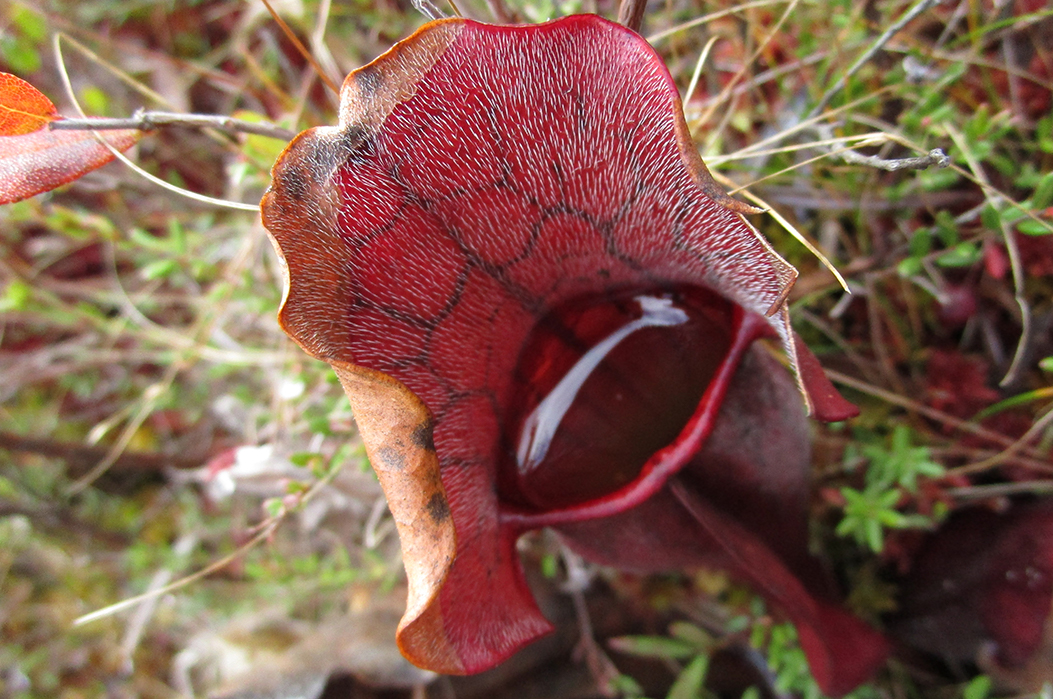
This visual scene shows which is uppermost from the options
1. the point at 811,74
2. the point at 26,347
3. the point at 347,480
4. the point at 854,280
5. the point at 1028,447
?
the point at 811,74

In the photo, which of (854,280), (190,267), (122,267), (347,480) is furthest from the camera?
(122,267)

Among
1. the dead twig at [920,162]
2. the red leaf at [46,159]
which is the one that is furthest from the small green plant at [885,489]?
the red leaf at [46,159]

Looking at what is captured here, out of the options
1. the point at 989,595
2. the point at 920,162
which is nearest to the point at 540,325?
the point at 920,162

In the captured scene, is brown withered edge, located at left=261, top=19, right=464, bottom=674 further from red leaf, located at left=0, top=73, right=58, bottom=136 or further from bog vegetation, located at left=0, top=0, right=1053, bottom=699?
red leaf, located at left=0, top=73, right=58, bottom=136

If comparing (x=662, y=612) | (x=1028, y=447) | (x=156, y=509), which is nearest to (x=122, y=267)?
(x=156, y=509)

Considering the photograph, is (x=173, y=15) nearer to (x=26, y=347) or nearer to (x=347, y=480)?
(x=26, y=347)

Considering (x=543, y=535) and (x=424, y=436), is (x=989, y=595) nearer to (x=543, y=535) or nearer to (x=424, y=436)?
(x=543, y=535)
